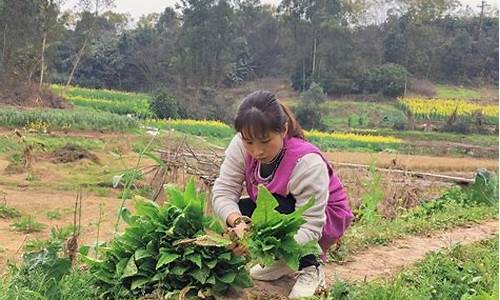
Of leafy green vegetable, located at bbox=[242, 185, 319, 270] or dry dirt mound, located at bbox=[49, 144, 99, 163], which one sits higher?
leafy green vegetable, located at bbox=[242, 185, 319, 270]

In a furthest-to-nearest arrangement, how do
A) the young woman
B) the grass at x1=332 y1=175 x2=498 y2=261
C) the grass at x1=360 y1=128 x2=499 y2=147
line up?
the grass at x1=360 y1=128 x2=499 y2=147
the grass at x1=332 y1=175 x2=498 y2=261
the young woman

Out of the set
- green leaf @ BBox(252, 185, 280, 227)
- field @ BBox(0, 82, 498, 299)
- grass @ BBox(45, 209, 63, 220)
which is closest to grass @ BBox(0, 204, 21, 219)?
field @ BBox(0, 82, 498, 299)

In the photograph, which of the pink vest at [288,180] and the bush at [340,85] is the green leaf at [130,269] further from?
the bush at [340,85]

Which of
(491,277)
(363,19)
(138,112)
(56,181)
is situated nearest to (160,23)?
(363,19)

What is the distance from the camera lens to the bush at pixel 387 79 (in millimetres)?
38375

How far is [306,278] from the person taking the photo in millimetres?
2889

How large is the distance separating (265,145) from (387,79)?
3684cm

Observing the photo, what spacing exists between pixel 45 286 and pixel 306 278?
3.58 ft

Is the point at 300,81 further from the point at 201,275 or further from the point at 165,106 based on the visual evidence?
the point at 201,275

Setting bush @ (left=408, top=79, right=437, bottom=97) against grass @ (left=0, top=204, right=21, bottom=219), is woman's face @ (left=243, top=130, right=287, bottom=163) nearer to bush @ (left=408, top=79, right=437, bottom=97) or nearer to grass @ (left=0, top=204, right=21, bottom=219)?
grass @ (left=0, top=204, right=21, bottom=219)

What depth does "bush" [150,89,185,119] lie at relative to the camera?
2809cm

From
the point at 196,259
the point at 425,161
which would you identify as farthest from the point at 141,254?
the point at 425,161

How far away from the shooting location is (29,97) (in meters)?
27.4

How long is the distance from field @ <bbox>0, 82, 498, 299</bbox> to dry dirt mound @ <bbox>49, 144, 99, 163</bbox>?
4 centimetres
